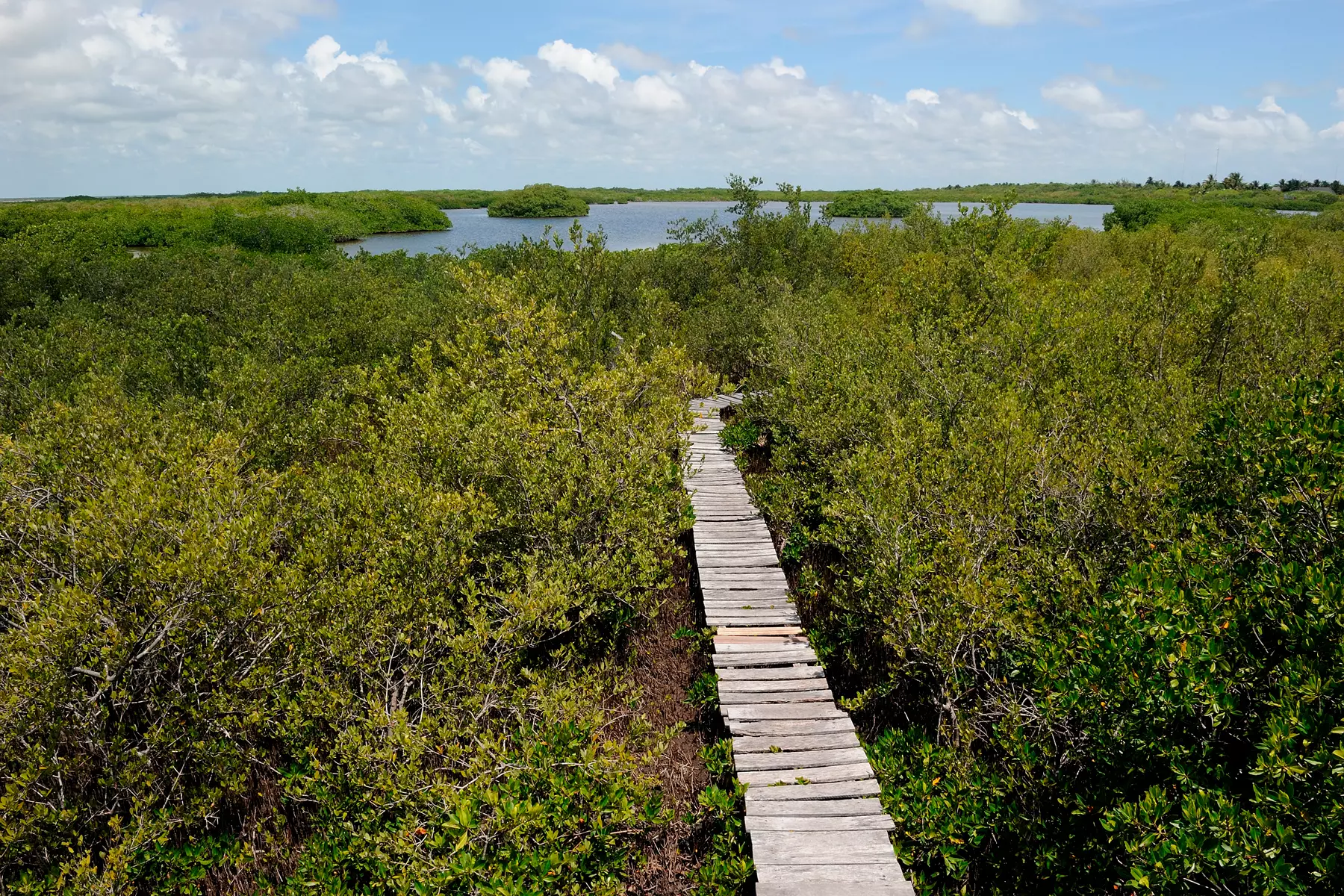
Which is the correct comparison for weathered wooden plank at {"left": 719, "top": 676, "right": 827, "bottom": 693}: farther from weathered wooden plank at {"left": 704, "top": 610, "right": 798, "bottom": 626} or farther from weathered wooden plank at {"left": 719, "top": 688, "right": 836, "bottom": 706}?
weathered wooden plank at {"left": 704, "top": 610, "right": 798, "bottom": 626}

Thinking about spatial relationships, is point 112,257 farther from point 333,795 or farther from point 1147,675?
point 1147,675

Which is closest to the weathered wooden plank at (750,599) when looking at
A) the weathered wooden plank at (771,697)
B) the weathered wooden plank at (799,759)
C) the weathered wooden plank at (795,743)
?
the weathered wooden plank at (771,697)

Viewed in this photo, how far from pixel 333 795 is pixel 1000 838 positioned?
5.81 meters

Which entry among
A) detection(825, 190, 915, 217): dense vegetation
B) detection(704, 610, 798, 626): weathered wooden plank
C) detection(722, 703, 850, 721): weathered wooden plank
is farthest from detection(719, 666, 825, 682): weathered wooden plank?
detection(825, 190, 915, 217): dense vegetation

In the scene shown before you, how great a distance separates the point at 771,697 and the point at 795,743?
2.64ft

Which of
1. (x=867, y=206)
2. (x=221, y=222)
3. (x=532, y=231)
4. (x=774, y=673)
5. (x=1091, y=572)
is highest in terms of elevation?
(x=867, y=206)

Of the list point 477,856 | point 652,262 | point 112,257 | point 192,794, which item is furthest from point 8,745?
point 112,257

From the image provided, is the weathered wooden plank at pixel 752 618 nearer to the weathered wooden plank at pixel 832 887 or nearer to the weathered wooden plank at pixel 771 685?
the weathered wooden plank at pixel 771 685

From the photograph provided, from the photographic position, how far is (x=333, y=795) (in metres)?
6.07

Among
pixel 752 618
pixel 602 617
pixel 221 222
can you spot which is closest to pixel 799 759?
pixel 752 618

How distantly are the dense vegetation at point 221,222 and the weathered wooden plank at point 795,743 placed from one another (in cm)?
3972

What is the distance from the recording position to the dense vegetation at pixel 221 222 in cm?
4588

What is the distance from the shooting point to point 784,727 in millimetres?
7648

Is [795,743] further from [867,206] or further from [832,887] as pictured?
[867,206]
